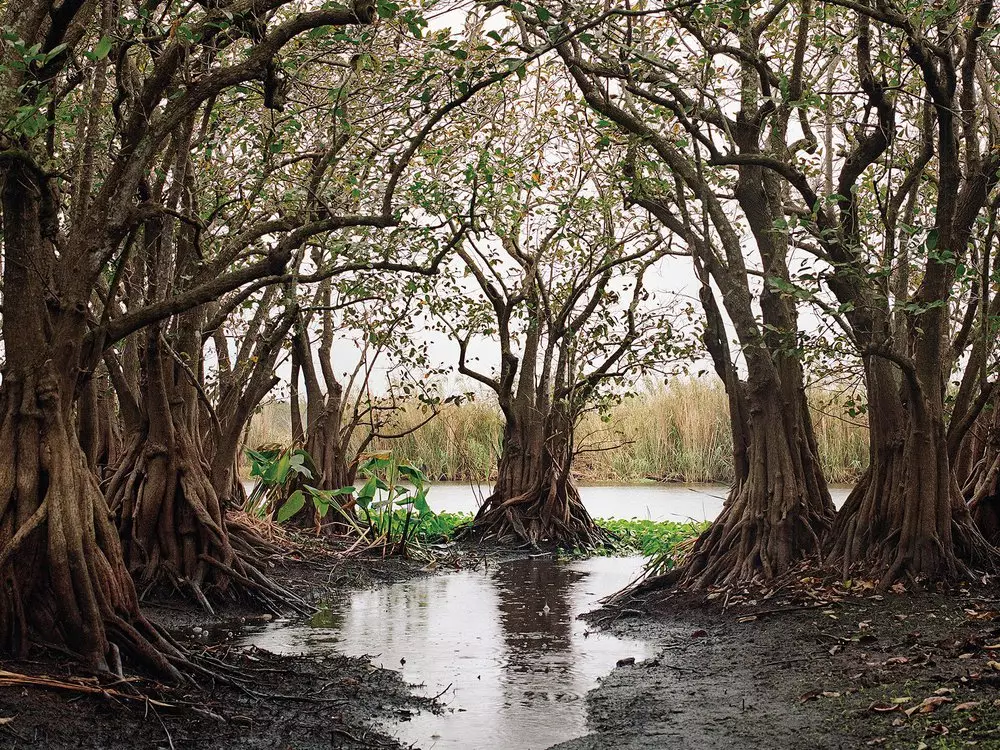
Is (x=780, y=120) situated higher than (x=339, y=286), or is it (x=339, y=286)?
(x=780, y=120)

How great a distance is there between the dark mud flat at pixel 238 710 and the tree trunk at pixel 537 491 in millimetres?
6480

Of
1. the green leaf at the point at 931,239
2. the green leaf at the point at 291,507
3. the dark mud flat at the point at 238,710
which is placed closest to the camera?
the dark mud flat at the point at 238,710

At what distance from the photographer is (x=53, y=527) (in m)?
4.98

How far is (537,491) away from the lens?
12859 millimetres

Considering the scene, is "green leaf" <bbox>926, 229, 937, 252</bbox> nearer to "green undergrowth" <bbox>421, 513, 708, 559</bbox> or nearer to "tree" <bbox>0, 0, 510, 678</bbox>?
"tree" <bbox>0, 0, 510, 678</bbox>

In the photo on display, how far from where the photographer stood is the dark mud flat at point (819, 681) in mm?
4441

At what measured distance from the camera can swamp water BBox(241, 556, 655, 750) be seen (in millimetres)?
5172

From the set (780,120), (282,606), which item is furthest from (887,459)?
(282,606)

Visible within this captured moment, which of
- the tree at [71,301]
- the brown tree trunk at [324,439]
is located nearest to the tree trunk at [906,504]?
the tree at [71,301]

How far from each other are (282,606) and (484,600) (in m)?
1.68

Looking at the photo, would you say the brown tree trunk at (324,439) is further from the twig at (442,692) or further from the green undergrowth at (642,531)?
the twig at (442,692)

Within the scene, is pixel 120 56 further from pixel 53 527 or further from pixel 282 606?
pixel 282 606

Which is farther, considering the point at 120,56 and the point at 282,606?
the point at 282,606

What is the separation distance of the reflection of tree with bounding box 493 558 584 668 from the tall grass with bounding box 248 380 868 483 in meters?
6.31
